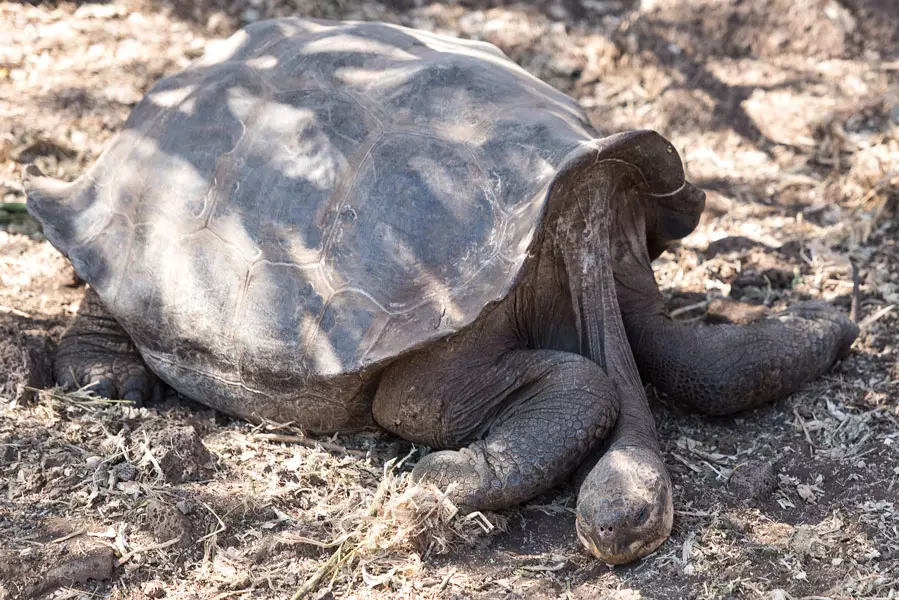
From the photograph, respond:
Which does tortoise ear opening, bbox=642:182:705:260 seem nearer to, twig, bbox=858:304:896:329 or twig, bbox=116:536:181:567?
twig, bbox=858:304:896:329

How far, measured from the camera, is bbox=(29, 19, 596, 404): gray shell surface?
3.53 m

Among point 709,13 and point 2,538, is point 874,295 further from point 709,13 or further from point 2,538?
point 2,538

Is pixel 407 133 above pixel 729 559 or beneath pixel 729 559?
above

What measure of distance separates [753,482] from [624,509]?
703mm

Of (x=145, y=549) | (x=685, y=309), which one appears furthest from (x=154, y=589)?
(x=685, y=309)

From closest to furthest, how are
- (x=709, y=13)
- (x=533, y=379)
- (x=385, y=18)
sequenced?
1. (x=533, y=379)
2. (x=709, y=13)
3. (x=385, y=18)

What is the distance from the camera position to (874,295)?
4.70 metres

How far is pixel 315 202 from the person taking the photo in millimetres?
3725

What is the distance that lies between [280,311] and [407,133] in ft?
2.69

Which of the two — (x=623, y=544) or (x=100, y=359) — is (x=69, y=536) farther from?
(x=623, y=544)

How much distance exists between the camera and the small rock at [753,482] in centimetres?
352

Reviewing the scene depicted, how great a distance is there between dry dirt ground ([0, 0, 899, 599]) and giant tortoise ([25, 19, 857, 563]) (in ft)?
0.57

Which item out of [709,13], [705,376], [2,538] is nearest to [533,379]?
→ [705,376]

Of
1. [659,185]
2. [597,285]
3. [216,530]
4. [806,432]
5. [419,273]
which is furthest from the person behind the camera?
[659,185]
